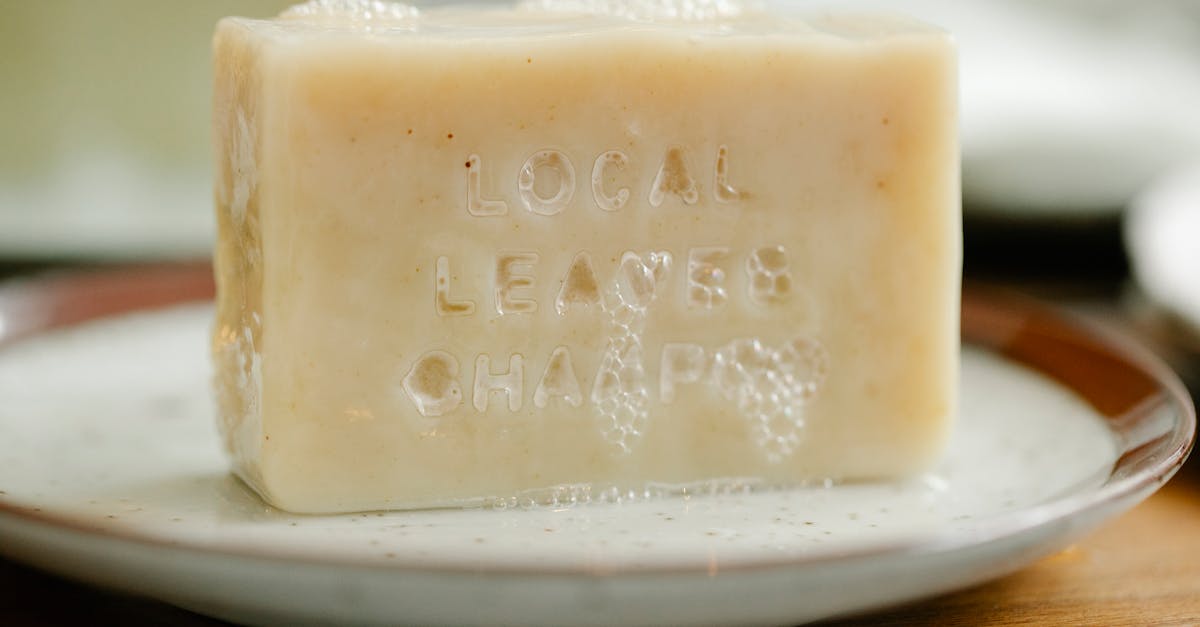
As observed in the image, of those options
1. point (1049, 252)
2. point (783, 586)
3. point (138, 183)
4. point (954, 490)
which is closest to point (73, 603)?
point (783, 586)

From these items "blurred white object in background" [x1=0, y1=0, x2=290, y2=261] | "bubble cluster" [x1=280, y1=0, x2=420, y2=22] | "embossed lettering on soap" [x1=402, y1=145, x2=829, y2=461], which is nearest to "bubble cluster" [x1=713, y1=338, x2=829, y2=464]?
"embossed lettering on soap" [x1=402, y1=145, x2=829, y2=461]

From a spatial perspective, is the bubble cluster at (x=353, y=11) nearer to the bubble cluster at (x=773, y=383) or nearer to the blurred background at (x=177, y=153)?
the bubble cluster at (x=773, y=383)

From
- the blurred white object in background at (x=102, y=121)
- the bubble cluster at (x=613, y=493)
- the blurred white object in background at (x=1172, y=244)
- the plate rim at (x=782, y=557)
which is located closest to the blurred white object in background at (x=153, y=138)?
the blurred white object in background at (x=102, y=121)

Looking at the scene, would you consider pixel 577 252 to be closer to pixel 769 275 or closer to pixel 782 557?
pixel 769 275

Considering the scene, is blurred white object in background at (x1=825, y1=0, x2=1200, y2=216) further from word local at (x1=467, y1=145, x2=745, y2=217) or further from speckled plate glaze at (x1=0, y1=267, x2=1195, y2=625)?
word local at (x1=467, y1=145, x2=745, y2=217)

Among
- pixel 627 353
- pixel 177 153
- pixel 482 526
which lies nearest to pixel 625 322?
pixel 627 353

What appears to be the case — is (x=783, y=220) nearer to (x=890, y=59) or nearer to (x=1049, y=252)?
(x=890, y=59)
